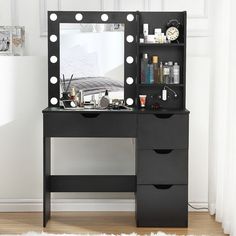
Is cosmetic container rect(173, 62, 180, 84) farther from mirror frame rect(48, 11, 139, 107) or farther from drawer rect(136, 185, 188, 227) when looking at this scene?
drawer rect(136, 185, 188, 227)

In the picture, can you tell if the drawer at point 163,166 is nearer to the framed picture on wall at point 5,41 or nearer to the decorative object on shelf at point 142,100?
the decorative object on shelf at point 142,100

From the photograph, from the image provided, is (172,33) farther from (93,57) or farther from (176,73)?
(93,57)

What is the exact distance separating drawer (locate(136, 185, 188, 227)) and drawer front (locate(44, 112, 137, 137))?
0.42m

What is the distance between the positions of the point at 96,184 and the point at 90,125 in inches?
20.3

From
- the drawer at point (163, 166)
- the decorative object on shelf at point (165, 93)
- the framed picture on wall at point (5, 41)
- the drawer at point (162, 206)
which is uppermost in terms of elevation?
the framed picture on wall at point (5, 41)

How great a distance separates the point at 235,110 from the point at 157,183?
797 mm

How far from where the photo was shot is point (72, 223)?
4266 millimetres

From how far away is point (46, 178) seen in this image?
423 cm

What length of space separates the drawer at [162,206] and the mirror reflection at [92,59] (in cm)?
78

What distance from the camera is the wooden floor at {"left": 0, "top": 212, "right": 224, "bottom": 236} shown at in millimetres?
4102

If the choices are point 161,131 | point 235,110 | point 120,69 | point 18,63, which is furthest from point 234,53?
point 18,63

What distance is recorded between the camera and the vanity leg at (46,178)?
13.6 feet

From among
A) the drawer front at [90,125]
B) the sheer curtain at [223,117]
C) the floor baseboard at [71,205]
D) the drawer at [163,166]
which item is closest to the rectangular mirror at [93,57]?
the drawer front at [90,125]

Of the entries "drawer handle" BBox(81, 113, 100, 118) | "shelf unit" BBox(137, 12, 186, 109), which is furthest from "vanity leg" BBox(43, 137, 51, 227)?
"shelf unit" BBox(137, 12, 186, 109)
